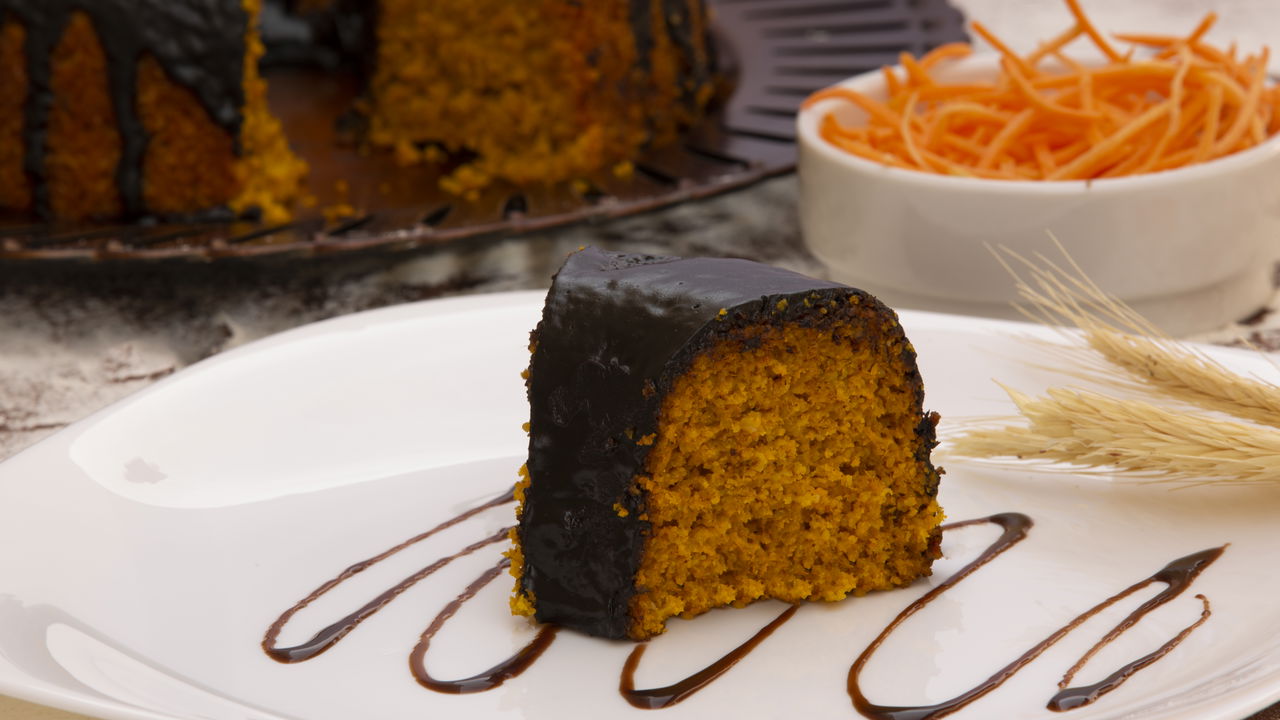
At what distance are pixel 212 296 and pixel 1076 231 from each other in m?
1.57

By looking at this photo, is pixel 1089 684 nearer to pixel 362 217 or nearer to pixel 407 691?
pixel 407 691

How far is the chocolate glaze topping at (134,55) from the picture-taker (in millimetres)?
2410

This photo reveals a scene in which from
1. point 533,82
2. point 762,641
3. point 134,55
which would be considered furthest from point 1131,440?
point 134,55

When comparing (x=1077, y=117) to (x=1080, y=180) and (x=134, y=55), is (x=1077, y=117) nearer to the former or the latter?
(x=1080, y=180)

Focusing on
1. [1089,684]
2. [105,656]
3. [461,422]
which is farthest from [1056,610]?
[105,656]

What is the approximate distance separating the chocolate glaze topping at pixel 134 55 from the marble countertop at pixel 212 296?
22 cm

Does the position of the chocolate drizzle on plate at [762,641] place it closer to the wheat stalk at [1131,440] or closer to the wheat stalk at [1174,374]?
the wheat stalk at [1131,440]

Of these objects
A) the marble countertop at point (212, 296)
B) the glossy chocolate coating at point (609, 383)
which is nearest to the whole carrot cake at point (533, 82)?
the marble countertop at point (212, 296)

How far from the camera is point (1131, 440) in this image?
1.52 metres

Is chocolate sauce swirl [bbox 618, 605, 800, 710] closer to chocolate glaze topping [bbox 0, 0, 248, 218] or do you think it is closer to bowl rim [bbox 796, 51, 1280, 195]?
bowl rim [bbox 796, 51, 1280, 195]

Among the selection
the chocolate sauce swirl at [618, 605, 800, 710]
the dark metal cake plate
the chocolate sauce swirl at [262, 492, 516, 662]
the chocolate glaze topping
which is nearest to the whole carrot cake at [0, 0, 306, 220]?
the chocolate glaze topping

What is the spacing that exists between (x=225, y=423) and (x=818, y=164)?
3.69 ft

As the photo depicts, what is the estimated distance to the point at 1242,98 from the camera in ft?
7.15

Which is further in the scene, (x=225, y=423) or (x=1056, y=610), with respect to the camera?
(x=225, y=423)
